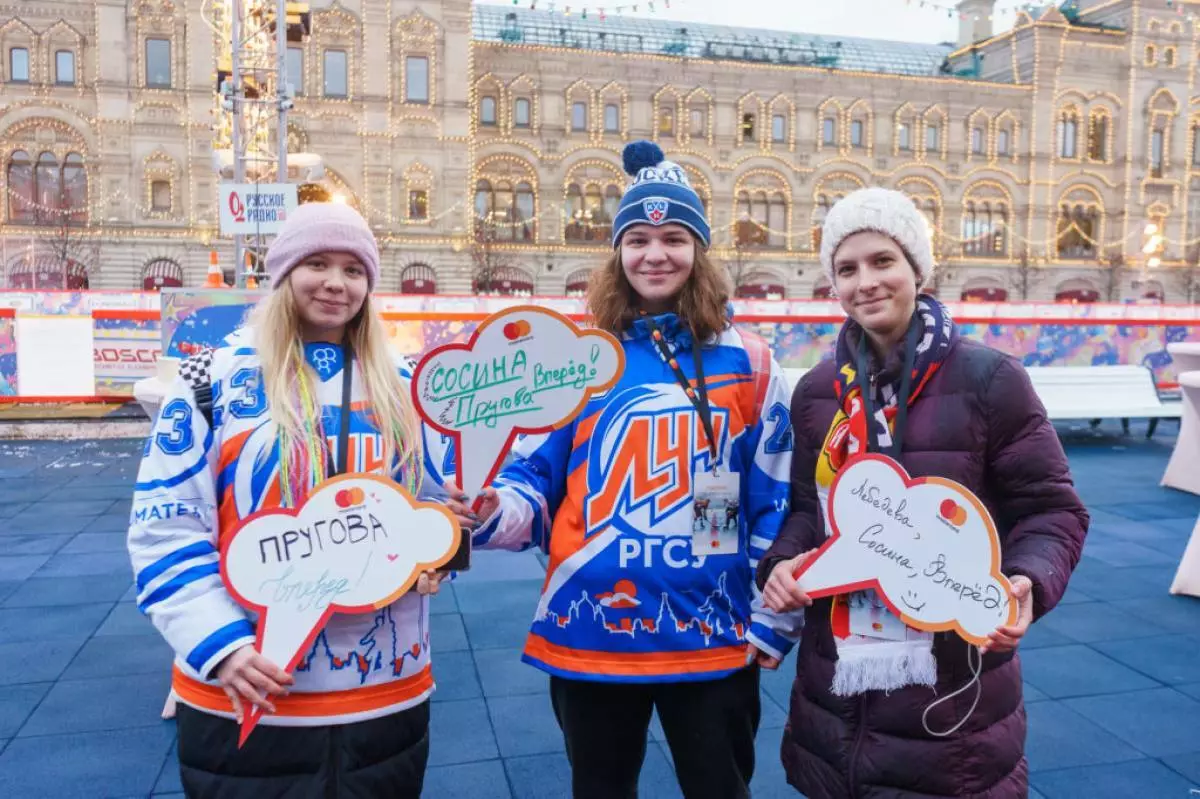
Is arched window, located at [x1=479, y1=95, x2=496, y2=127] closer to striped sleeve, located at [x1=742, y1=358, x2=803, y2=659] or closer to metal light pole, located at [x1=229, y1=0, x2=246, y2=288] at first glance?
metal light pole, located at [x1=229, y1=0, x2=246, y2=288]

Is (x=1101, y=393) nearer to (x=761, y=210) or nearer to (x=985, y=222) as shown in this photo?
(x=761, y=210)

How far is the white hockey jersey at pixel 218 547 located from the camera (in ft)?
5.48

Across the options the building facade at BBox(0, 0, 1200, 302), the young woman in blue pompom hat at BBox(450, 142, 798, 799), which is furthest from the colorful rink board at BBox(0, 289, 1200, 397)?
the building facade at BBox(0, 0, 1200, 302)

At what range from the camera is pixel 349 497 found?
66.5 inches

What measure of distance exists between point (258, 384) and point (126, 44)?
117 feet

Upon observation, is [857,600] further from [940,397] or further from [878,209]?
[878,209]

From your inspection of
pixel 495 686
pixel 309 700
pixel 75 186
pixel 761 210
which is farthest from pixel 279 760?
A: pixel 761 210

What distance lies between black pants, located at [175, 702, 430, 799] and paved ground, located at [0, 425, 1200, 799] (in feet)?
4.08

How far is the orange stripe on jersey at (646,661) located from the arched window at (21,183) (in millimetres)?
35757

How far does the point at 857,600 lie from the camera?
1.81 metres

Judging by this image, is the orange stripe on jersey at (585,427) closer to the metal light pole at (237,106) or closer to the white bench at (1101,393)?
the white bench at (1101,393)

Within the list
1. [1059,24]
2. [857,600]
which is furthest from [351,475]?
[1059,24]

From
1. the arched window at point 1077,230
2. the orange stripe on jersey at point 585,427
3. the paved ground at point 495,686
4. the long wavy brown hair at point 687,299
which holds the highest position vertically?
the arched window at point 1077,230

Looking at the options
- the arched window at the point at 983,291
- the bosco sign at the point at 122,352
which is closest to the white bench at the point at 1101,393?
the bosco sign at the point at 122,352
